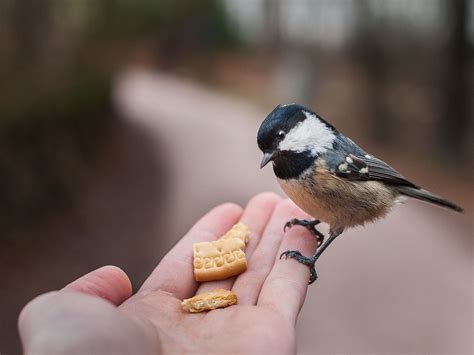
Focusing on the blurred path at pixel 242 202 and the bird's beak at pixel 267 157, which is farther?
the blurred path at pixel 242 202

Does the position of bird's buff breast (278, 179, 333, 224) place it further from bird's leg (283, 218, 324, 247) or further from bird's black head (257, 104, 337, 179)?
bird's leg (283, 218, 324, 247)

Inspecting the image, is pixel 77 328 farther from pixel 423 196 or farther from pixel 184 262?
pixel 423 196

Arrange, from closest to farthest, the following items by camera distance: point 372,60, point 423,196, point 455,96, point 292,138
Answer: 1. point 292,138
2. point 423,196
3. point 455,96
4. point 372,60

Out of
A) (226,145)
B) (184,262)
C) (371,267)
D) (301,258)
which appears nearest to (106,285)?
(184,262)

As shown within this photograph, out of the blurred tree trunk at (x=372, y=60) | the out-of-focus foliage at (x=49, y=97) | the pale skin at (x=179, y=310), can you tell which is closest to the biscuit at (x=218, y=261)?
the pale skin at (x=179, y=310)

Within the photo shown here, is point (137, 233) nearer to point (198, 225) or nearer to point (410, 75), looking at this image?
point (198, 225)

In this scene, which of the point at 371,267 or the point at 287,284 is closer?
the point at 287,284

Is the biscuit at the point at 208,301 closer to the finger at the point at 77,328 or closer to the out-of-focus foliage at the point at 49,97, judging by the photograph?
the finger at the point at 77,328

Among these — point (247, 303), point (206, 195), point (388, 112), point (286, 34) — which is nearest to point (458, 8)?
point (388, 112)
